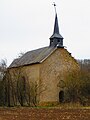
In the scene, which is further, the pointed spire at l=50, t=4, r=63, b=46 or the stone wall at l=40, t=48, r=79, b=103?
the pointed spire at l=50, t=4, r=63, b=46

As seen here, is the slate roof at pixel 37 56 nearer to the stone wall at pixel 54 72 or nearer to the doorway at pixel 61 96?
the stone wall at pixel 54 72

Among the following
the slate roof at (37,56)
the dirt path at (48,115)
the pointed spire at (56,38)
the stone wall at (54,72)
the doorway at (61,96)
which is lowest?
the dirt path at (48,115)

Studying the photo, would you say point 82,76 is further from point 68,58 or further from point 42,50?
point 42,50

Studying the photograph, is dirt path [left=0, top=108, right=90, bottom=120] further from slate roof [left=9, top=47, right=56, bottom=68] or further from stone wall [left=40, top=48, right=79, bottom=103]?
slate roof [left=9, top=47, right=56, bottom=68]

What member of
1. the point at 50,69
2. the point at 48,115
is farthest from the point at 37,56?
the point at 48,115

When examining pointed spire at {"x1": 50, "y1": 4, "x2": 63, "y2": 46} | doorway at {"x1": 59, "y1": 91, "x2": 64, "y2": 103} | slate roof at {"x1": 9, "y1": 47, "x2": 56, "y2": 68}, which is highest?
pointed spire at {"x1": 50, "y1": 4, "x2": 63, "y2": 46}

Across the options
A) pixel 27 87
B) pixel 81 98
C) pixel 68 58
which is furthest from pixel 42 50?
pixel 81 98

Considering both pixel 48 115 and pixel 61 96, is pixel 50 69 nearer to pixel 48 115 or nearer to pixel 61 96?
pixel 61 96

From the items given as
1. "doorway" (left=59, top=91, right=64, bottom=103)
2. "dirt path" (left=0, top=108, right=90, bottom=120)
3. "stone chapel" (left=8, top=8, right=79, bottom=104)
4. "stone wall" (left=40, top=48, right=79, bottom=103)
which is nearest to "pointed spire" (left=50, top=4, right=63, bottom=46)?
"stone chapel" (left=8, top=8, right=79, bottom=104)

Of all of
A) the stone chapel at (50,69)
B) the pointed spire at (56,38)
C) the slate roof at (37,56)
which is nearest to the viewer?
the stone chapel at (50,69)

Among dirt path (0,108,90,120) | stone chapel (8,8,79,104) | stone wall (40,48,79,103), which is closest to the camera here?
dirt path (0,108,90,120)

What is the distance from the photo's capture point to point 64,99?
52469 millimetres

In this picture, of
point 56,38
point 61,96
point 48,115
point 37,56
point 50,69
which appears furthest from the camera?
point 56,38

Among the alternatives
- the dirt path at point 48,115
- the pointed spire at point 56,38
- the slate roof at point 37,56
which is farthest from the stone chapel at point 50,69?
the dirt path at point 48,115
